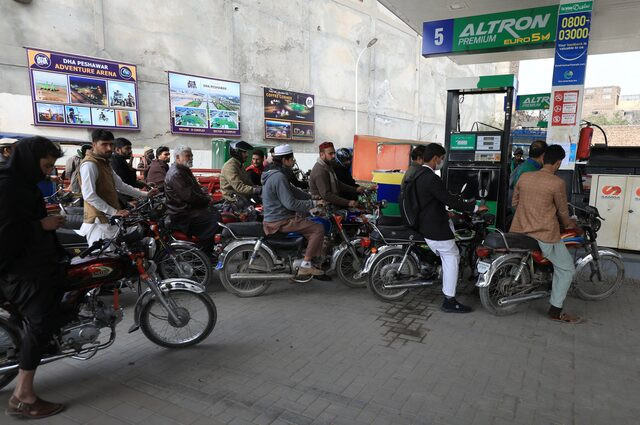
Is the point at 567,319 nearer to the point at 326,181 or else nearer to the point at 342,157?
the point at 326,181

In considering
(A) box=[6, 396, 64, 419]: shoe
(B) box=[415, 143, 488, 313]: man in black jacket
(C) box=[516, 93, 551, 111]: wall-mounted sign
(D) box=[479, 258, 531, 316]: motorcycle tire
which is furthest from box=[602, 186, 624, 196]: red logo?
(C) box=[516, 93, 551, 111]: wall-mounted sign

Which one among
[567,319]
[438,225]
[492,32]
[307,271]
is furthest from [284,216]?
[492,32]

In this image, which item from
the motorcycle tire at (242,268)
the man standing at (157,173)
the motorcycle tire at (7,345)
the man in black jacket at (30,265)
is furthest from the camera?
the man standing at (157,173)

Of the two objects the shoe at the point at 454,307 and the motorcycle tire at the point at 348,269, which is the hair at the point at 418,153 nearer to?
the motorcycle tire at the point at 348,269

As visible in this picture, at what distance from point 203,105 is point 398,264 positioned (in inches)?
499

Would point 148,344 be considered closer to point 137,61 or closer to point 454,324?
point 454,324

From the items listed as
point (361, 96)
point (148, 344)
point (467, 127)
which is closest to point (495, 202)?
point (148, 344)

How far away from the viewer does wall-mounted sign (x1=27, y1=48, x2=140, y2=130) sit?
1151 centimetres

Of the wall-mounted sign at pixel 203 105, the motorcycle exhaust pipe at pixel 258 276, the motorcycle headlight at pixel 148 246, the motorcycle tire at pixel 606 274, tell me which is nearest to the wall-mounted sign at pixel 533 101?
the wall-mounted sign at pixel 203 105

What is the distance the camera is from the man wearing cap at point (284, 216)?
508 cm

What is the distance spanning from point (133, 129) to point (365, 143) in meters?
7.75

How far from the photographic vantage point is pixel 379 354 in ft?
12.3

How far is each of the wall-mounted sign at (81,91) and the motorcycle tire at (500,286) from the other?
12.3 metres

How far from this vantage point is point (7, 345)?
303 centimetres
